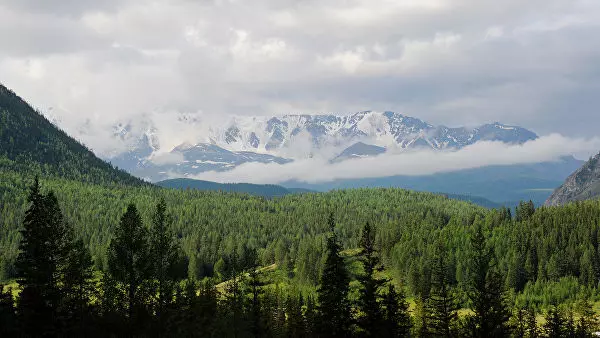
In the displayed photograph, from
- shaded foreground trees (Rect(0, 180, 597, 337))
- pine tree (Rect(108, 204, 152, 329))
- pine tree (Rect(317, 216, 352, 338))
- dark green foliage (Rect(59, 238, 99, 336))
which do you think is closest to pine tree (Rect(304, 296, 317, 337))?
pine tree (Rect(317, 216, 352, 338))

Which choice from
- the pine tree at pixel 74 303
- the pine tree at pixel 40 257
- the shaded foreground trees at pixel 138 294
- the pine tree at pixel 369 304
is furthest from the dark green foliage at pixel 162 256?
the pine tree at pixel 369 304

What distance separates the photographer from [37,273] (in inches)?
2029

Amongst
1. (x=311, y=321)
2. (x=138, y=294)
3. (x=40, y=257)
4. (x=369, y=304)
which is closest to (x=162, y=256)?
(x=138, y=294)

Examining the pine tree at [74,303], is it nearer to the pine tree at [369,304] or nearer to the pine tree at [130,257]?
the pine tree at [130,257]

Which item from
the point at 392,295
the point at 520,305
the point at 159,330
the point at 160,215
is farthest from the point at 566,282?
the point at 159,330

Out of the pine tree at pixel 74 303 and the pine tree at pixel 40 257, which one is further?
the pine tree at pixel 40 257

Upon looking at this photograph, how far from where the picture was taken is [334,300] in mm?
62000

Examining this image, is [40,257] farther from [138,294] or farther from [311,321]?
[311,321]

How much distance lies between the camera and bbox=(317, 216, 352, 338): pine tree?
61.8 m

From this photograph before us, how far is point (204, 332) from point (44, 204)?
75.8 ft

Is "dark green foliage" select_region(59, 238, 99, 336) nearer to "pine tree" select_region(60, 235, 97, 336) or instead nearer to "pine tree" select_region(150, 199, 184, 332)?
"pine tree" select_region(60, 235, 97, 336)

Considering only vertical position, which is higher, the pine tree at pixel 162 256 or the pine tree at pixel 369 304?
the pine tree at pixel 162 256

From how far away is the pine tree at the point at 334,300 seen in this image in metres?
61.8

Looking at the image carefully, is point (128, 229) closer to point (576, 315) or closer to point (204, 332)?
point (204, 332)
